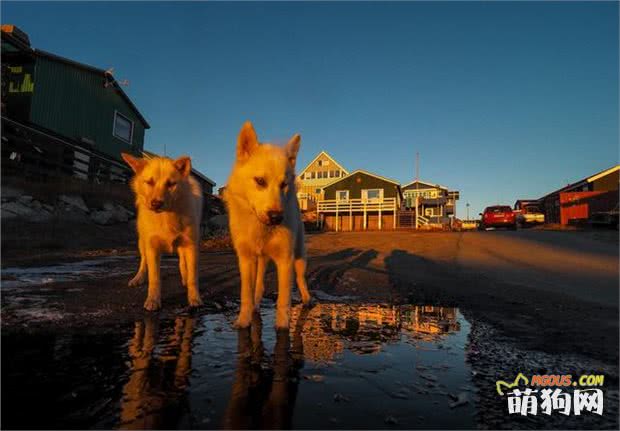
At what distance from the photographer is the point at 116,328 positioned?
11.4 ft

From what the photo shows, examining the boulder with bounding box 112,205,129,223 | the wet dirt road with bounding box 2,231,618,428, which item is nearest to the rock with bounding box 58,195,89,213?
the boulder with bounding box 112,205,129,223

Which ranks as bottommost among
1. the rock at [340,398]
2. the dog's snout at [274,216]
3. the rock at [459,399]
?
the rock at [340,398]

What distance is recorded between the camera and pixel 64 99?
21.9m

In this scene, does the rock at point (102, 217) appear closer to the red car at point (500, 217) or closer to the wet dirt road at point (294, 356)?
the wet dirt road at point (294, 356)

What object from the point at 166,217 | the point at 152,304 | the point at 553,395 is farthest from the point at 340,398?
the point at 166,217

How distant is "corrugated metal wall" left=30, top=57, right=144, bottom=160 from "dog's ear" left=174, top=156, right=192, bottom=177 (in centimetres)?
2095

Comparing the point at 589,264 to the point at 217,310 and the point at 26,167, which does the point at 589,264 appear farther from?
the point at 26,167

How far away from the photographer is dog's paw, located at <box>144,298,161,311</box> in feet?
14.2

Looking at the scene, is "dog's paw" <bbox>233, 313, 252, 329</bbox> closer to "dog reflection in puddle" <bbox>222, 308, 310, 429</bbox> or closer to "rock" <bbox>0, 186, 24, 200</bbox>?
"dog reflection in puddle" <bbox>222, 308, 310, 429</bbox>

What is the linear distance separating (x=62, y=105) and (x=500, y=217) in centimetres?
3806

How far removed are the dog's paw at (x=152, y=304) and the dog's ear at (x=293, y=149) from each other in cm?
254

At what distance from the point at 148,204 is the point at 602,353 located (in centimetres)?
518

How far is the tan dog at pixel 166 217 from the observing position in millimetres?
4582

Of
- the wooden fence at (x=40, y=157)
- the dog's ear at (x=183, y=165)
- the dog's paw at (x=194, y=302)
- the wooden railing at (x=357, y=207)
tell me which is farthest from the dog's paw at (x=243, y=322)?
the wooden railing at (x=357, y=207)
